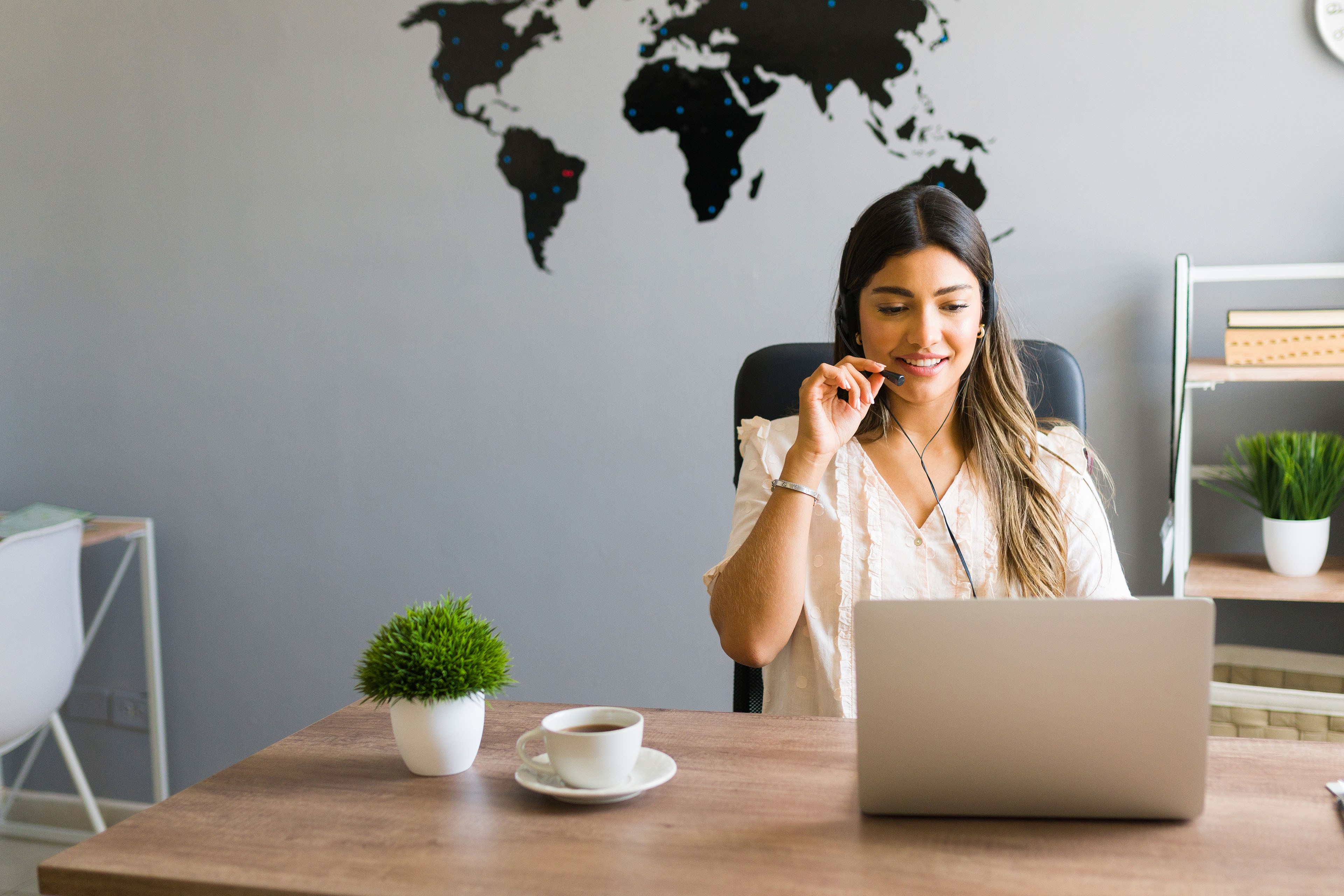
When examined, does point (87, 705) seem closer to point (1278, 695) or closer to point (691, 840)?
point (691, 840)

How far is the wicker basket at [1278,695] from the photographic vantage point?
1.74 metres

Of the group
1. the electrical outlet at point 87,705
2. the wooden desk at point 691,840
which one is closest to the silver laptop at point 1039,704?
the wooden desk at point 691,840

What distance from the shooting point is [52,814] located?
9.23 feet

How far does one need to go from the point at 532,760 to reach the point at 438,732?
8 centimetres

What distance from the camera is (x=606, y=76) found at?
231 cm

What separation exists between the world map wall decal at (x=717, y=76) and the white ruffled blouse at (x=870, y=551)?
0.91 m

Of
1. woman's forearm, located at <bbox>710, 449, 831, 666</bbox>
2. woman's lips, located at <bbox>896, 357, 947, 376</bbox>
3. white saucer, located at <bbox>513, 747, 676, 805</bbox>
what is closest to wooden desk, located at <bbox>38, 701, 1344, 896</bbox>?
white saucer, located at <bbox>513, 747, 676, 805</bbox>

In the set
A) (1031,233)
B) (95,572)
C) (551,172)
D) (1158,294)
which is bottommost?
(95,572)

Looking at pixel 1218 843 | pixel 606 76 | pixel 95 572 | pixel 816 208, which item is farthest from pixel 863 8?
pixel 95 572

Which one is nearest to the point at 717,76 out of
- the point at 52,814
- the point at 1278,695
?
the point at 1278,695

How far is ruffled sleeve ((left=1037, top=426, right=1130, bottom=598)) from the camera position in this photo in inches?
55.3

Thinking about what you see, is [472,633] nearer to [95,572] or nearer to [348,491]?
[348,491]

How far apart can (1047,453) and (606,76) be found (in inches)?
53.8

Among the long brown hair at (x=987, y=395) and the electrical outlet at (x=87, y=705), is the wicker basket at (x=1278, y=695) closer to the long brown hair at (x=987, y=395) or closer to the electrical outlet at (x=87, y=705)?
the long brown hair at (x=987, y=395)
